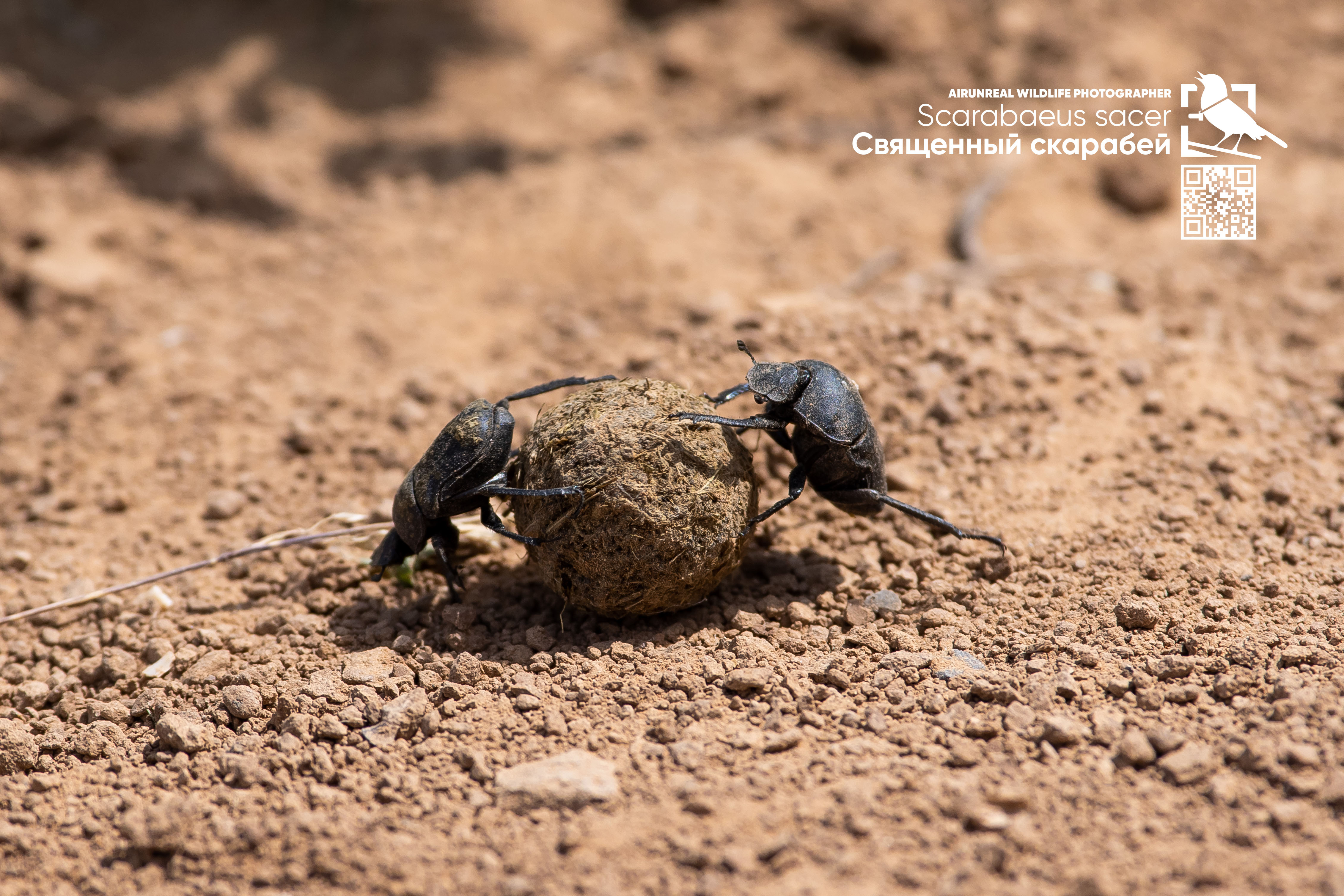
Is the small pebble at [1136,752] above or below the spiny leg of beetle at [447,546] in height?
below

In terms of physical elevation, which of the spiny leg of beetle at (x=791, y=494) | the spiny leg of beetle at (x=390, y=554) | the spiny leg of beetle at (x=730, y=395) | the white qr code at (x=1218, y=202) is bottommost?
the spiny leg of beetle at (x=390, y=554)

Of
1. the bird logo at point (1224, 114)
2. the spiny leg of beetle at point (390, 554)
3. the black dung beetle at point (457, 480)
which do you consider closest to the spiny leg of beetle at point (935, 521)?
the black dung beetle at point (457, 480)

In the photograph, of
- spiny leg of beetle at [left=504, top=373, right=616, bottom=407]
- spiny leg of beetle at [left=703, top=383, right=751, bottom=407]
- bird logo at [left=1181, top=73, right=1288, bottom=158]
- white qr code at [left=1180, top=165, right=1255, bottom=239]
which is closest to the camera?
spiny leg of beetle at [left=703, top=383, right=751, bottom=407]

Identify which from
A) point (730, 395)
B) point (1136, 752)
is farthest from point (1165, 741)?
point (730, 395)

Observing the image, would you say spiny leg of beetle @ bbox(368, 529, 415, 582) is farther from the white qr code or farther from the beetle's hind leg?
the white qr code

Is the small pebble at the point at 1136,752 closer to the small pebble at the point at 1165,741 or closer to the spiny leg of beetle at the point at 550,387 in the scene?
the small pebble at the point at 1165,741

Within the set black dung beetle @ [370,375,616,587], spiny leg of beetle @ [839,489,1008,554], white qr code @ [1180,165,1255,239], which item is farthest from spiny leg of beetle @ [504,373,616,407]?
white qr code @ [1180,165,1255,239]

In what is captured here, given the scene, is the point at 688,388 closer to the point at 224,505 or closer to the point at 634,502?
the point at 634,502
